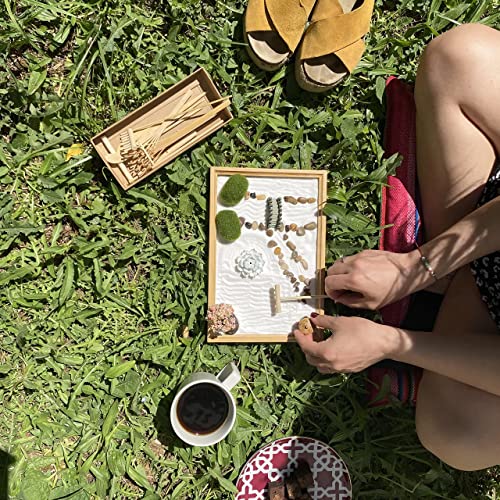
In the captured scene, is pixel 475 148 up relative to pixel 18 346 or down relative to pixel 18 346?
up

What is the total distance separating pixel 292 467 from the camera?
1670 millimetres

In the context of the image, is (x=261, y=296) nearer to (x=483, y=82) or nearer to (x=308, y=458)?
(x=308, y=458)

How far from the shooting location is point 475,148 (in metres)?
1.49

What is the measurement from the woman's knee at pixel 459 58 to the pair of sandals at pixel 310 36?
0.23 metres

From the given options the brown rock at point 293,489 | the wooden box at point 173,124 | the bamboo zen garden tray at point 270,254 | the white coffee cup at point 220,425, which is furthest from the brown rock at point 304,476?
the wooden box at point 173,124

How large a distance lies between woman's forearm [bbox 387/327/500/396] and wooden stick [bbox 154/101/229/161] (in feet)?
2.70

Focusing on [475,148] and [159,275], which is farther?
[159,275]

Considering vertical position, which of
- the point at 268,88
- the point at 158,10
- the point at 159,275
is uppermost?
the point at 158,10

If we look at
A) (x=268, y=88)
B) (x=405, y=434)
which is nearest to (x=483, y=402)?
(x=405, y=434)

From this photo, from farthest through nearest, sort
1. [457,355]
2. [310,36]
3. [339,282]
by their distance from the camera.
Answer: [310,36], [339,282], [457,355]

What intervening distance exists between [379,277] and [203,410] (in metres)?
0.65

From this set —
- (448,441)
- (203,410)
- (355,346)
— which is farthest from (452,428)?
(203,410)

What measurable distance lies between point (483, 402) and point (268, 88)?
3.67ft

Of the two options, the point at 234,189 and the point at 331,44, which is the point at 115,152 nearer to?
the point at 234,189
